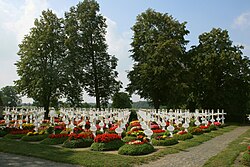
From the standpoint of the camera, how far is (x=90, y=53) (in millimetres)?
41031

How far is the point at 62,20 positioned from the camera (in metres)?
40.5

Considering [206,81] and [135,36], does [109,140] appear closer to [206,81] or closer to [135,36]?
[206,81]

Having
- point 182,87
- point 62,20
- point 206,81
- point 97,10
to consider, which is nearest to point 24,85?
point 62,20

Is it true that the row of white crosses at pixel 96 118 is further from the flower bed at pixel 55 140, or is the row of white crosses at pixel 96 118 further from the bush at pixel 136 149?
the bush at pixel 136 149

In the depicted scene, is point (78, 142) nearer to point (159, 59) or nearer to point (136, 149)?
point (136, 149)

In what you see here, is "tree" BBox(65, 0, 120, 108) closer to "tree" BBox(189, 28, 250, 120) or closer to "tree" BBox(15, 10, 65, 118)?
"tree" BBox(15, 10, 65, 118)

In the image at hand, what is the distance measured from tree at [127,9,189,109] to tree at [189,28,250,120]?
2.68 meters

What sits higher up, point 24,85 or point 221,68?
point 221,68

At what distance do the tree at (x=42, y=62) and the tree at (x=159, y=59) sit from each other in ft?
37.4

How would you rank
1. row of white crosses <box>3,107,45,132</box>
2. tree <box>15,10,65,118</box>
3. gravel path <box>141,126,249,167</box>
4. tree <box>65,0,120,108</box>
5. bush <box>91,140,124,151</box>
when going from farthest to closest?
tree <box>65,0,120,108</box>
tree <box>15,10,65,118</box>
row of white crosses <box>3,107,45,132</box>
bush <box>91,140,124,151</box>
gravel path <box>141,126,249,167</box>

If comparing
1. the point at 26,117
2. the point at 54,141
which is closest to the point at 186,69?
the point at 26,117

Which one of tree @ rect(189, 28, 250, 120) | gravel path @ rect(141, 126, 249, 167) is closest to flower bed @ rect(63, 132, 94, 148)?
gravel path @ rect(141, 126, 249, 167)

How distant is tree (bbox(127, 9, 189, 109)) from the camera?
121 ft

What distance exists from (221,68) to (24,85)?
2835cm
